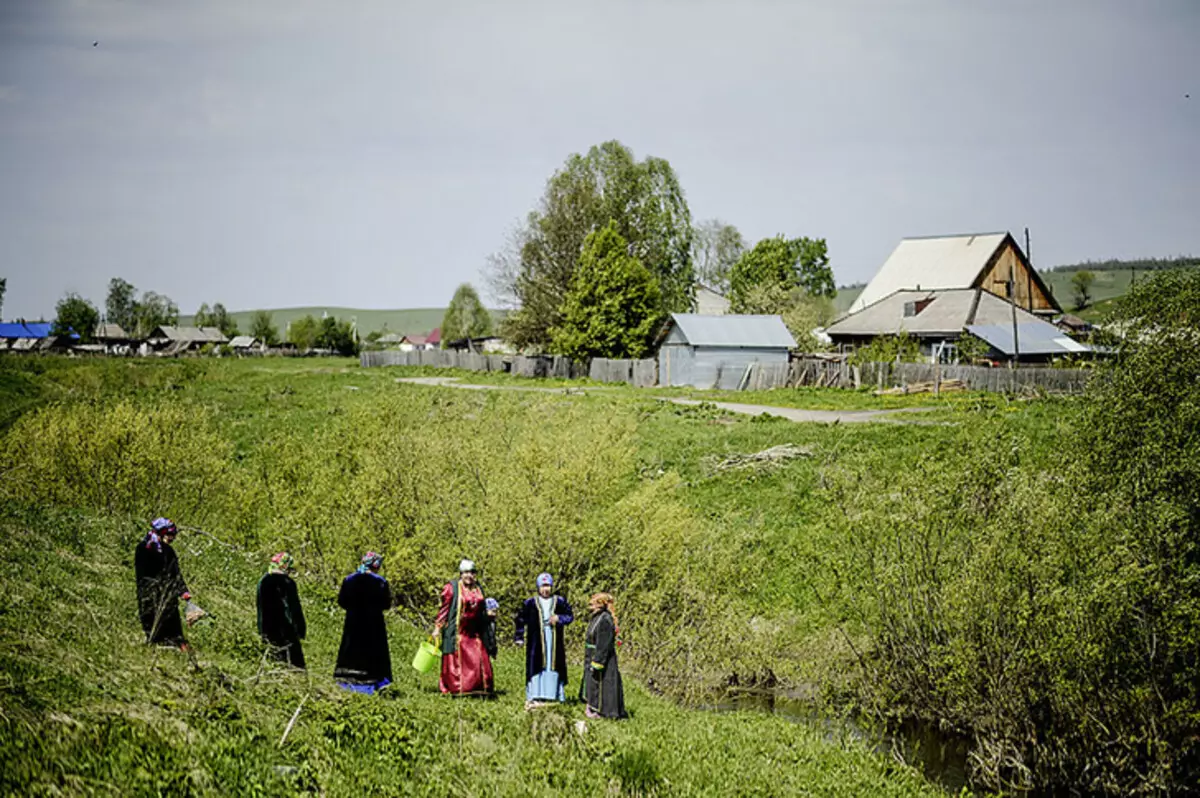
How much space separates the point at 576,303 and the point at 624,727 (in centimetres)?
4747

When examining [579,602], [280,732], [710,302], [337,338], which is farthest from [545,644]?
[337,338]

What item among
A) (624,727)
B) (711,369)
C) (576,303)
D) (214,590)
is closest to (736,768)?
(624,727)

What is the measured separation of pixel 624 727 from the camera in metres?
10.7

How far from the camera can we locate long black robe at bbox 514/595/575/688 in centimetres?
1092

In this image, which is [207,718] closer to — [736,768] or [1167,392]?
[736,768]

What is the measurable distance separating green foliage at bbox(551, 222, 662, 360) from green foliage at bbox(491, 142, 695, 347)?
395 centimetres

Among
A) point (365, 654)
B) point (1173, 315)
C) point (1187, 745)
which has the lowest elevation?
point (1187, 745)

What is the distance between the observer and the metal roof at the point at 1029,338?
155ft

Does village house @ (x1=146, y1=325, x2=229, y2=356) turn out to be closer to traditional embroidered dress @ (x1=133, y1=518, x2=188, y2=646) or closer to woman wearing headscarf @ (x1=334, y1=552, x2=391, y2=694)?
traditional embroidered dress @ (x1=133, y1=518, x2=188, y2=646)

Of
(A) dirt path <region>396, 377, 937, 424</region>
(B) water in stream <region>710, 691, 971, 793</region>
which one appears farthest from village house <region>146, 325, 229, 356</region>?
(B) water in stream <region>710, 691, 971, 793</region>

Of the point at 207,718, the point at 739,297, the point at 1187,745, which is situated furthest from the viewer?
the point at 739,297

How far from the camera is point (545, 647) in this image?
→ 35.7 ft

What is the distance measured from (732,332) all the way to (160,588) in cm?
4341

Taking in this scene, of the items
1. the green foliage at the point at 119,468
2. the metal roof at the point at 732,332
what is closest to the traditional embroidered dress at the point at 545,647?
the green foliage at the point at 119,468
